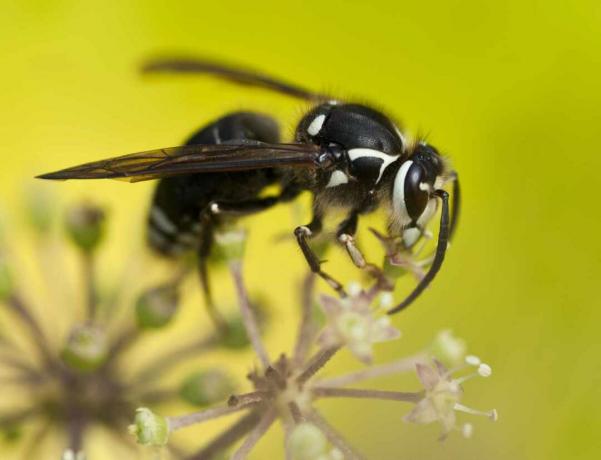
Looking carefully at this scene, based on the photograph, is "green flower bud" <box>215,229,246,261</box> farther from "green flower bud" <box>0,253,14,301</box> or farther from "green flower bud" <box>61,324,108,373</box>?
"green flower bud" <box>0,253,14,301</box>

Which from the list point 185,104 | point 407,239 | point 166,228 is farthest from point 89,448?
point 185,104

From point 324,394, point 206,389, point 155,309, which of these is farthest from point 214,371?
point 324,394

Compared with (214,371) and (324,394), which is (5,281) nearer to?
(214,371)

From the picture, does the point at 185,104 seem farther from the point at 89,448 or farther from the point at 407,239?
the point at 407,239

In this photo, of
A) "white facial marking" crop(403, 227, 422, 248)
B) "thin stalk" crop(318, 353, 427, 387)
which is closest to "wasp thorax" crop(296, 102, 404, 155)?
"white facial marking" crop(403, 227, 422, 248)

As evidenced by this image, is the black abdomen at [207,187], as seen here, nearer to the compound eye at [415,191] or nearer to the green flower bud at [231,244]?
the green flower bud at [231,244]
